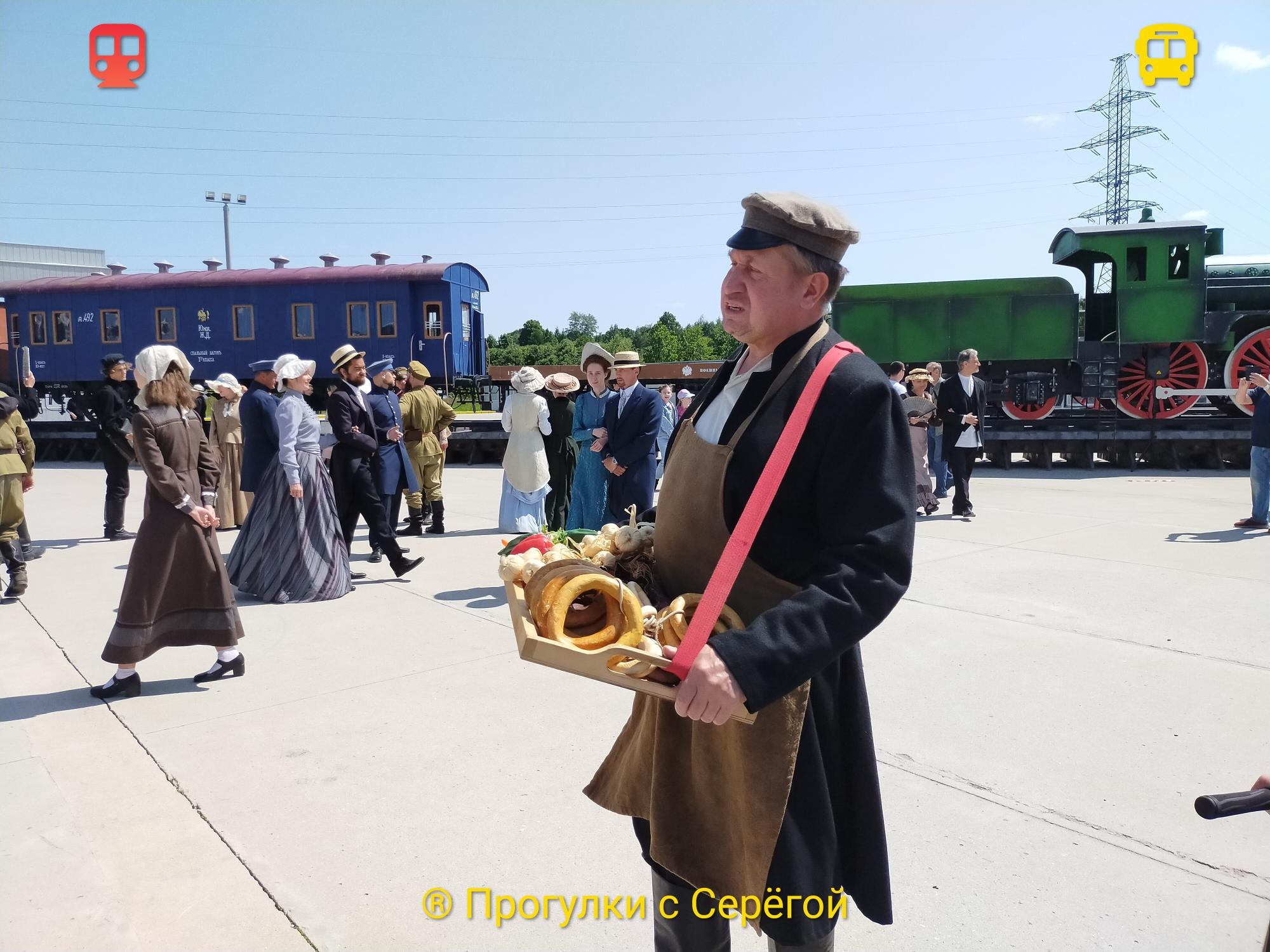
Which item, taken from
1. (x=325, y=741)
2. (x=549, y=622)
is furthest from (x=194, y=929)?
(x=549, y=622)

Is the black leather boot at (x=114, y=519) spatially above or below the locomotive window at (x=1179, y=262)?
below

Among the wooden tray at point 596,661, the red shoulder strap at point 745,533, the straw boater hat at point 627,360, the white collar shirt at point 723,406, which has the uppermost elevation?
the straw boater hat at point 627,360

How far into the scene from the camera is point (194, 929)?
2.42 meters

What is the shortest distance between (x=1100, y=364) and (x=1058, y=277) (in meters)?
1.62

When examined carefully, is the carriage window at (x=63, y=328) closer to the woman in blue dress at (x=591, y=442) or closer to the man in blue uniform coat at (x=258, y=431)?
the man in blue uniform coat at (x=258, y=431)

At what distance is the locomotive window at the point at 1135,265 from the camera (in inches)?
566

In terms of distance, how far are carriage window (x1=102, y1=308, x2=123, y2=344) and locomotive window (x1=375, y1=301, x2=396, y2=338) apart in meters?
6.41

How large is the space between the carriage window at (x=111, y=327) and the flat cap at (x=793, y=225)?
2262 cm

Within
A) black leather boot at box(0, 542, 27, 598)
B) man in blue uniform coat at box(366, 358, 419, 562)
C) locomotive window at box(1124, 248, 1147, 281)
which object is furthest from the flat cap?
locomotive window at box(1124, 248, 1147, 281)

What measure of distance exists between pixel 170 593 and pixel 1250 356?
16084 millimetres

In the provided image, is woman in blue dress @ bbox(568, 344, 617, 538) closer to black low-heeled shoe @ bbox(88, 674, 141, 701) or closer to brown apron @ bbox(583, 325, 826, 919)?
black low-heeled shoe @ bbox(88, 674, 141, 701)

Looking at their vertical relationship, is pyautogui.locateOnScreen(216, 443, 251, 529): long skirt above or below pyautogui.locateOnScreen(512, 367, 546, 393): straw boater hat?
below

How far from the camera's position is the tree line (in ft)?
240

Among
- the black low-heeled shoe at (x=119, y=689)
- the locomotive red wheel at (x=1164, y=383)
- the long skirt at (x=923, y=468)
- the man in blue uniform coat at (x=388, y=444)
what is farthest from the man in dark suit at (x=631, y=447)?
the locomotive red wheel at (x=1164, y=383)
